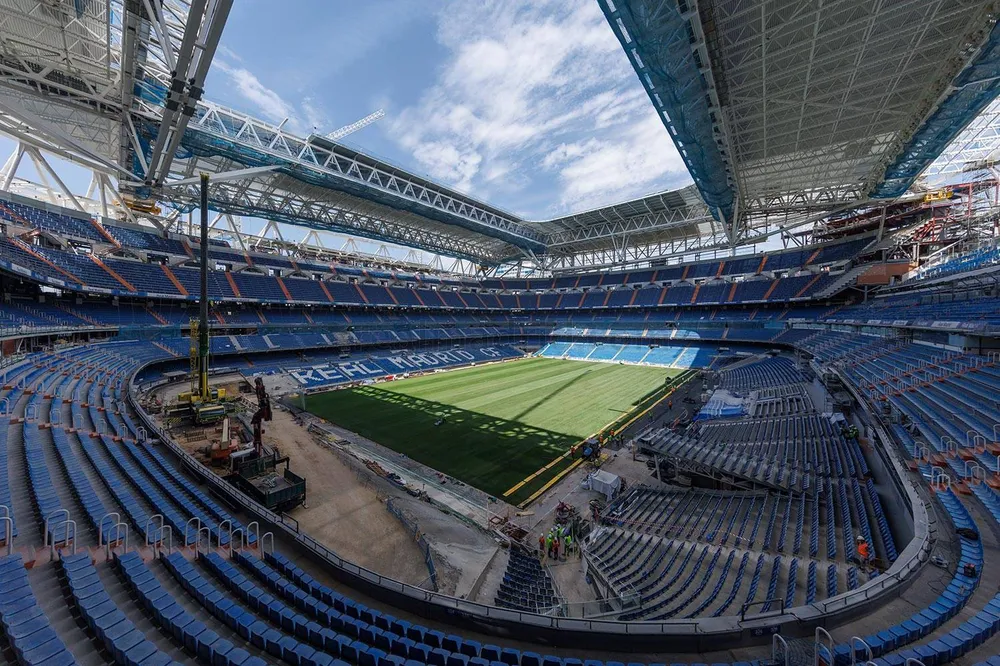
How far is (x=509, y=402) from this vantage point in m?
26.0

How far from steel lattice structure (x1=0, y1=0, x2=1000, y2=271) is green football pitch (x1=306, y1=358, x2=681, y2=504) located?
49.4 ft

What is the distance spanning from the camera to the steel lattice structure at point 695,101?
14.5 metres

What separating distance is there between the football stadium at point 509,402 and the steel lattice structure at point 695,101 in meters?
0.20

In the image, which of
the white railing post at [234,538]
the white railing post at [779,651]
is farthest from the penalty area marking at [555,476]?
the white railing post at [779,651]

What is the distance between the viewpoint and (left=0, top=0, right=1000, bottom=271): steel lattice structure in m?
14.5

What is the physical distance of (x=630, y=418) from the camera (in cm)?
2205

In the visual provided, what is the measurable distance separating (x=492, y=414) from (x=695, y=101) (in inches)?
766

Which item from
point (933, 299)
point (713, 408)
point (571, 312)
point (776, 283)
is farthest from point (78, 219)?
point (776, 283)

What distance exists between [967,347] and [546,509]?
682 inches

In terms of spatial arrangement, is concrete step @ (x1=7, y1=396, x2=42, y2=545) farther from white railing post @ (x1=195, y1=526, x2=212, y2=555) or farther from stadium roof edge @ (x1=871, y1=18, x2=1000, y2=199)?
stadium roof edge @ (x1=871, y1=18, x2=1000, y2=199)

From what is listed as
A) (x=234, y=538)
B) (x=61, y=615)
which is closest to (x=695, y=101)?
(x=234, y=538)

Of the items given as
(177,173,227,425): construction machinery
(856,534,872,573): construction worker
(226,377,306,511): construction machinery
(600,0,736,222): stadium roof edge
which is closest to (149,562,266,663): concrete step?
(226,377,306,511): construction machinery

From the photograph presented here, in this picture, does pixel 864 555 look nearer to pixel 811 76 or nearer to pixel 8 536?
pixel 8 536

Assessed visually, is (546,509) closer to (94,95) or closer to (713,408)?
(713,408)
